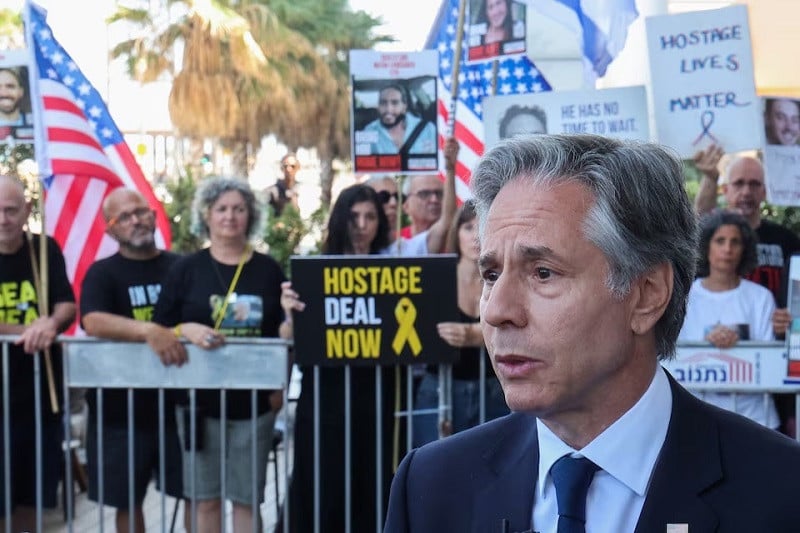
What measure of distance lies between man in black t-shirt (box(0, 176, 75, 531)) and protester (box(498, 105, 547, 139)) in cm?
262

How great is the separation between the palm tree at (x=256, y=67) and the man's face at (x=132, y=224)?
74.7 feet

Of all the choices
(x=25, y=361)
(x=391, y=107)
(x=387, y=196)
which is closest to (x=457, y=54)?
(x=391, y=107)

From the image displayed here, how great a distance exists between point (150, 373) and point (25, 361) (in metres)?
0.78

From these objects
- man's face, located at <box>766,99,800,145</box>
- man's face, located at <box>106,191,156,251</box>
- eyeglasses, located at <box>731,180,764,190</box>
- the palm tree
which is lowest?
man's face, located at <box>106,191,156,251</box>

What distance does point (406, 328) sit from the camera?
5.59 meters

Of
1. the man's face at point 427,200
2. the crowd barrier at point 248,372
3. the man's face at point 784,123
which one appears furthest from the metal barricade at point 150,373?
the man's face at point 784,123

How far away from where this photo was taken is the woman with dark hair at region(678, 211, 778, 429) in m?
5.59

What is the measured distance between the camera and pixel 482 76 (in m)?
8.59

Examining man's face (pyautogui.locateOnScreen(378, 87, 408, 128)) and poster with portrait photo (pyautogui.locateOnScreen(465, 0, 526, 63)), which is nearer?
man's face (pyautogui.locateOnScreen(378, 87, 408, 128))

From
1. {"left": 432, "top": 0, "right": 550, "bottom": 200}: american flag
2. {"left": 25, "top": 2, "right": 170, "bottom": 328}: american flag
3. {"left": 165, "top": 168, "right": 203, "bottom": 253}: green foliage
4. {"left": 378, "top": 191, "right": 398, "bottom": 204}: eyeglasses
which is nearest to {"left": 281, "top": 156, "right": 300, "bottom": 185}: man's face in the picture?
{"left": 165, "top": 168, "right": 203, "bottom": 253}: green foliage

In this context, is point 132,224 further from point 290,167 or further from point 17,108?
point 290,167

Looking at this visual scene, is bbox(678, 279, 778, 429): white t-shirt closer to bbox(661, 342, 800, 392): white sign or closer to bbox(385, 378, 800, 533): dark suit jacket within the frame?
bbox(661, 342, 800, 392): white sign

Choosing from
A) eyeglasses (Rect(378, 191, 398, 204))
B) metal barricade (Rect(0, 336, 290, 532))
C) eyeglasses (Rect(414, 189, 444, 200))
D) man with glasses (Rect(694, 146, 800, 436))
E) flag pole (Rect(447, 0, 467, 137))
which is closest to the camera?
metal barricade (Rect(0, 336, 290, 532))

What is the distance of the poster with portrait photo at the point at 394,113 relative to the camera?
22.5 feet
